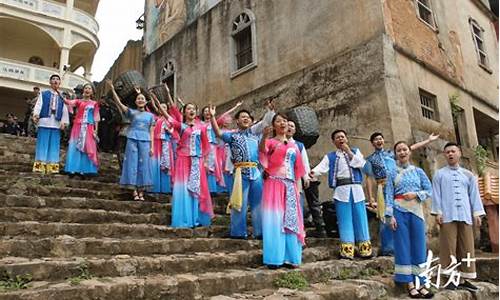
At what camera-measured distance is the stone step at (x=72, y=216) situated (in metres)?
4.64

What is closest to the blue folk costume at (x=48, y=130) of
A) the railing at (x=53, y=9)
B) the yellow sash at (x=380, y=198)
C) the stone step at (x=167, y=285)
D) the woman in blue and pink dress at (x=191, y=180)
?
A: the woman in blue and pink dress at (x=191, y=180)

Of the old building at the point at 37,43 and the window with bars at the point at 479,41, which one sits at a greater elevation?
the old building at the point at 37,43

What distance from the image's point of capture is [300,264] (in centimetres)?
470

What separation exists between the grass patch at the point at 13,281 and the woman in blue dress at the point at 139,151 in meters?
3.33

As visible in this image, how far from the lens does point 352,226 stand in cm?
551

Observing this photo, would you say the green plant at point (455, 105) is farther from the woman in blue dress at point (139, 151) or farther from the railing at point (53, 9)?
the railing at point (53, 9)

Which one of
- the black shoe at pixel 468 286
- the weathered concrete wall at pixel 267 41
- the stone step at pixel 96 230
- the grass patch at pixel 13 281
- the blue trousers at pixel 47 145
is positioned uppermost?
the weathered concrete wall at pixel 267 41

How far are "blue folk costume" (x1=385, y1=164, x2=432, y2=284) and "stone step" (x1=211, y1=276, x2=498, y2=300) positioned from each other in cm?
22

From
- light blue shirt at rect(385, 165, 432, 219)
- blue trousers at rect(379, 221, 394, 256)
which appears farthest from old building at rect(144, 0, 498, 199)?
light blue shirt at rect(385, 165, 432, 219)

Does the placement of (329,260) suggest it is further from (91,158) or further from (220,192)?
(91,158)

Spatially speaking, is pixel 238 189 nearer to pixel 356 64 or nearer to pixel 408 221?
pixel 408 221

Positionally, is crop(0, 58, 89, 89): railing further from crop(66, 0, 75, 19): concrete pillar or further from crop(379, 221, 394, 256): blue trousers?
crop(379, 221, 394, 256): blue trousers

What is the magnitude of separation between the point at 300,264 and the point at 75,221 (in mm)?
2763

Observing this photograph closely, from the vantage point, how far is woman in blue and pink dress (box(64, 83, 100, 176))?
727cm
